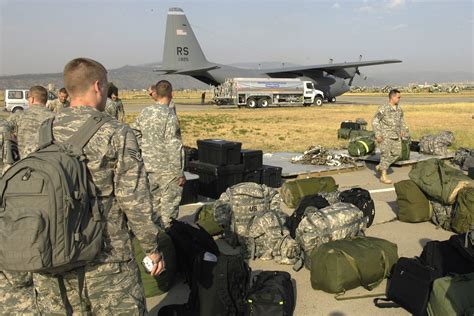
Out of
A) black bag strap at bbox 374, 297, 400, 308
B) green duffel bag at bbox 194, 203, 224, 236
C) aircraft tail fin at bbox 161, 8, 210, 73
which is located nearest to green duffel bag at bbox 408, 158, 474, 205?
black bag strap at bbox 374, 297, 400, 308

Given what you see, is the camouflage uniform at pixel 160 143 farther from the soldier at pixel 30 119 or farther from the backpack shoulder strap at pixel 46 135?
the backpack shoulder strap at pixel 46 135

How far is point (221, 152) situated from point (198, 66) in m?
35.9

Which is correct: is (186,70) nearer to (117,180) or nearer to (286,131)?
(286,131)

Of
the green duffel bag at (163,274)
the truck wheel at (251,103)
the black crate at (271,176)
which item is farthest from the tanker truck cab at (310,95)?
the green duffel bag at (163,274)

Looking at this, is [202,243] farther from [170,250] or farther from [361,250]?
[361,250]

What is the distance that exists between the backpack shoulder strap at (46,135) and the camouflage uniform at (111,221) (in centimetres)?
3

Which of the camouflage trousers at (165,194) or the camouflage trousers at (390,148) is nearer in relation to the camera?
the camouflage trousers at (165,194)

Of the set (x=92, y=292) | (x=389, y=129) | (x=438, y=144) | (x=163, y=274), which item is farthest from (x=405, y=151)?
(x=92, y=292)

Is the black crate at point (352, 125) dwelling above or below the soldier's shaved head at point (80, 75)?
below

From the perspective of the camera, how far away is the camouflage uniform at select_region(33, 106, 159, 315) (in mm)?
2451

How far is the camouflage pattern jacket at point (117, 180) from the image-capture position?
7.99 ft

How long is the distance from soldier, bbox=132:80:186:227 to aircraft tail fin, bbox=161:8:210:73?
122 ft

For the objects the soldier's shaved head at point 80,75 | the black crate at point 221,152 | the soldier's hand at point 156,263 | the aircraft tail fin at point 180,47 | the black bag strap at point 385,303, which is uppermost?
the aircraft tail fin at point 180,47

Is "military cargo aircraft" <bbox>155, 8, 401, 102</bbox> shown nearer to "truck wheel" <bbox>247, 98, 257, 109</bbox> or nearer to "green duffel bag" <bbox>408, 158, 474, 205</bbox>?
"truck wheel" <bbox>247, 98, 257, 109</bbox>
